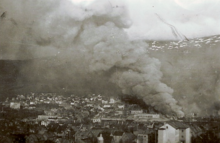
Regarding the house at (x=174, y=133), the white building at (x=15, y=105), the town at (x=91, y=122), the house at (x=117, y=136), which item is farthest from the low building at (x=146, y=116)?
the white building at (x=15, y=105)

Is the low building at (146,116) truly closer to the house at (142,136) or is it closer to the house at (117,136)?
the house at (142,136)

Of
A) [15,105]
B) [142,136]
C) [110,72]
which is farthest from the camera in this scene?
[15,105]

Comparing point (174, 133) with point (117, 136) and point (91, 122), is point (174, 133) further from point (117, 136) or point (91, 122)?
point (91, 122)

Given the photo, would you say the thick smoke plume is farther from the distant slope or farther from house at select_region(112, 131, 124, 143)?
house at select_region(112, 131, 124, 143)

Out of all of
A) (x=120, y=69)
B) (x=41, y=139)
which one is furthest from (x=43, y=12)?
(x=41, y=139)

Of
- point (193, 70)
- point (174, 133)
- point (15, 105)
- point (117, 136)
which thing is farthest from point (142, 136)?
point (15, 105)

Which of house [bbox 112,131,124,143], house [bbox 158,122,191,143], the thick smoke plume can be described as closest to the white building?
the thick smoke plume

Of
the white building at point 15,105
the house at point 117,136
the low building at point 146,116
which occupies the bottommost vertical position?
the house at point 117,136
